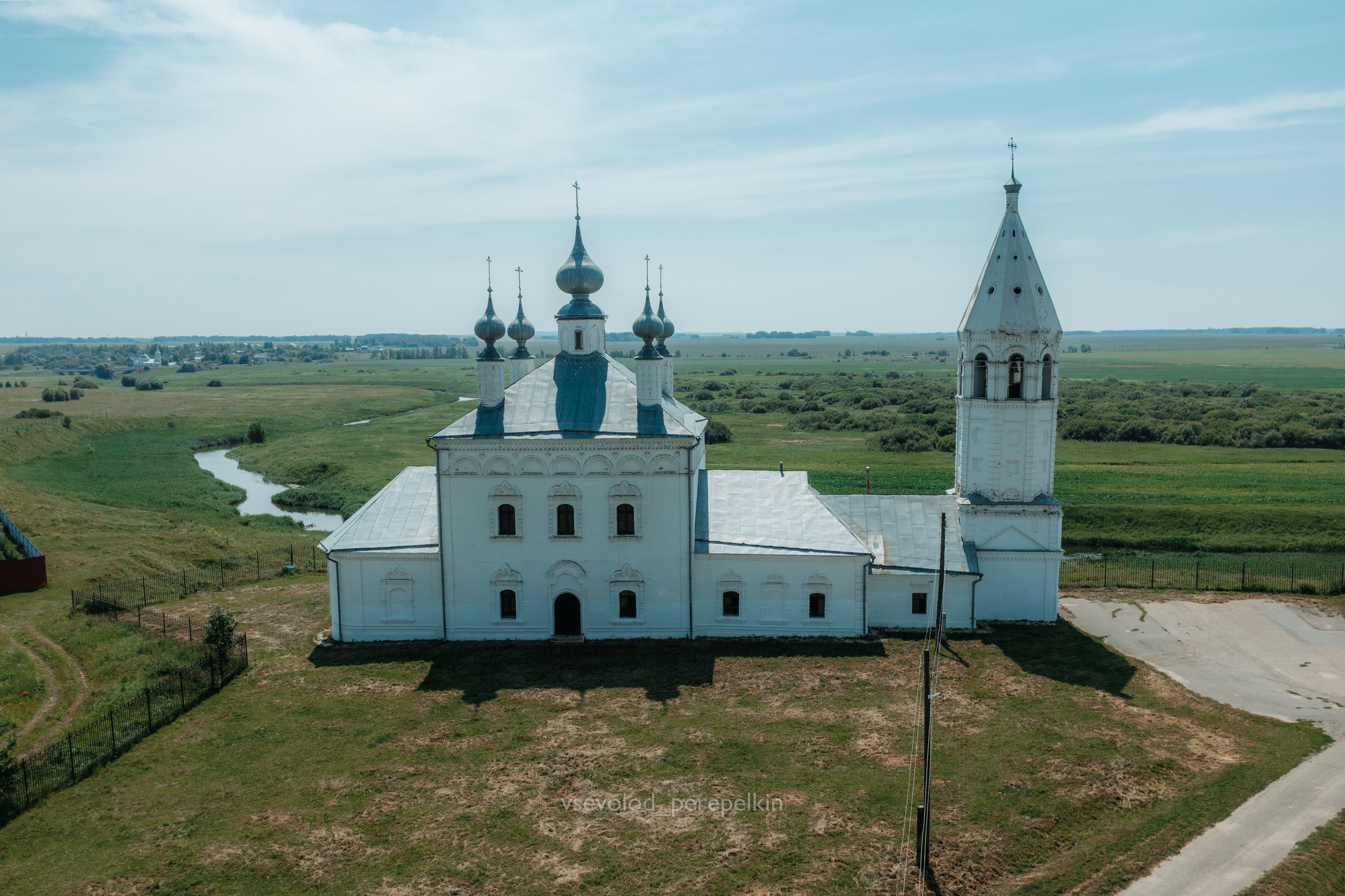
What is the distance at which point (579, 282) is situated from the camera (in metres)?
29.2

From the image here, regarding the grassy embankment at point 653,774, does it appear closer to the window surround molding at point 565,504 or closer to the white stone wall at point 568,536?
the white stone wall at point 568,536

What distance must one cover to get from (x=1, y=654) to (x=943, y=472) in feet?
152

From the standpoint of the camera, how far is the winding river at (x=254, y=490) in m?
48.3

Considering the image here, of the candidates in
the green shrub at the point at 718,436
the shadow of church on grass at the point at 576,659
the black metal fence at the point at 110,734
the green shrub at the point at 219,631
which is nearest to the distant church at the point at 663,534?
the shadow of church on grass at the point at 576,659

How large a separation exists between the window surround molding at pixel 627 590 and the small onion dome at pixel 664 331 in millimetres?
8571

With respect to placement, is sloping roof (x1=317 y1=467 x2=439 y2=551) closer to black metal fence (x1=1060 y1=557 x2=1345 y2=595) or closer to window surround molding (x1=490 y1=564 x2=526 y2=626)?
window surround molding (x1=490 y1=564 x2=526 y2=626)

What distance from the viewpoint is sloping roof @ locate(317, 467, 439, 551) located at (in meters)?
26.4

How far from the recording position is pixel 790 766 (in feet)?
60.0

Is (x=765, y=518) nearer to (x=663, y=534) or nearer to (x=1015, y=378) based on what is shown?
(x=663, y=534)

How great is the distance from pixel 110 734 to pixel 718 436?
55078 mm

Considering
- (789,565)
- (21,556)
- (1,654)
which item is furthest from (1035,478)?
(21,556)

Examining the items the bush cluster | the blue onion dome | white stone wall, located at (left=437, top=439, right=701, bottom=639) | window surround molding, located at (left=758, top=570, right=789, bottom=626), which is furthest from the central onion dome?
the bush cluster

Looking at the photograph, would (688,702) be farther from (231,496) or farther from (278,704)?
(231,496)

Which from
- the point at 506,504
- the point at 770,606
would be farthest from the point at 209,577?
the point at 770,606
